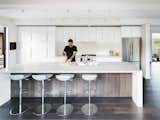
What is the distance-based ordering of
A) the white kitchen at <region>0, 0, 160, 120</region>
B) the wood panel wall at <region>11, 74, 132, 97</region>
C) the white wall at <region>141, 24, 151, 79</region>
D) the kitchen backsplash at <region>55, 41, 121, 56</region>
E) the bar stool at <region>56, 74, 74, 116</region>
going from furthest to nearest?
the kitchen backsplash at <region>55, 41, 121, 56</region> < the white wall at <region>141, 24, 151, 79</region> < the wood panel wall at <region>11, 74, 132, 97</region> < the white kitchen at <region>0, 0, 160, 120</region> < the bar stool at <region>56, 74, 74, 116</region>

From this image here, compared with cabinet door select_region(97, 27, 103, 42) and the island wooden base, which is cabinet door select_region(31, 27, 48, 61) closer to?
cabinet door select_region(97, 27, 103, 42)

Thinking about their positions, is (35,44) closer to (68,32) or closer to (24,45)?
(24,45)

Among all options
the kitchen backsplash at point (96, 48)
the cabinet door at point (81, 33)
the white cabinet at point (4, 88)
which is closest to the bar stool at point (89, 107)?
the white cabinet at point (4, 88)

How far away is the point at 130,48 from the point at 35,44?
3903mm

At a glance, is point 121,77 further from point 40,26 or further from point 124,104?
point 40,26

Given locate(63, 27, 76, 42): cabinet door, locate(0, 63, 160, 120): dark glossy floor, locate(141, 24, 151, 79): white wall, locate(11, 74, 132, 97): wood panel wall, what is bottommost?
locate(0, 63, 160, 120): dark glossy floor

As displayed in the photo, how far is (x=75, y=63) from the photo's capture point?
6645 millimetres

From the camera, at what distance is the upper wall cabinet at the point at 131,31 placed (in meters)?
9.45

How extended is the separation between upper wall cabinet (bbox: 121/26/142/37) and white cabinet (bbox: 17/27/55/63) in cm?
289

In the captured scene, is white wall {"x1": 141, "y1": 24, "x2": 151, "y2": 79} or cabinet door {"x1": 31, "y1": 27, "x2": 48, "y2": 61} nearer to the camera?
white wall {"x1": 141, "y1": 24, "x2": 151, "y2": 79}

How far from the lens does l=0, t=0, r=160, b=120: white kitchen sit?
5195 millimetres

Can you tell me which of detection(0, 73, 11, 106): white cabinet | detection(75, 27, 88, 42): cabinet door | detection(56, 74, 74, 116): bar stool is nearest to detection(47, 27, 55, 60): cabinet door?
detection(75, 27, 88, 42): cabinet door

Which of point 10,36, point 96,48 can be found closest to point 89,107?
point 10,36

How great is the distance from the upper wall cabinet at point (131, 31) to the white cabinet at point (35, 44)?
2887 mm
